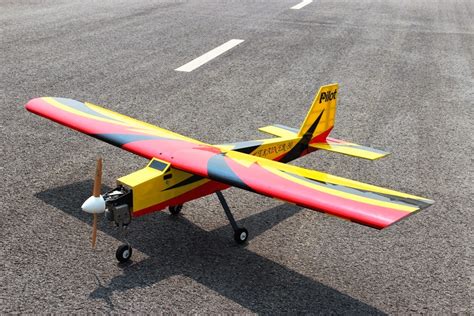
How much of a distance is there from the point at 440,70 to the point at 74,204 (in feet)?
54.0

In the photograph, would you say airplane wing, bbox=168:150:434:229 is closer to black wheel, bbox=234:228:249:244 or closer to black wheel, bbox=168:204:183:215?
black wheel, bbox=234:228:249:244

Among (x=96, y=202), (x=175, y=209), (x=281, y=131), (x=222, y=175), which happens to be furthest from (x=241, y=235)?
(x=281, y=131)

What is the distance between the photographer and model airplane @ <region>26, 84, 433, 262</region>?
26.4ft

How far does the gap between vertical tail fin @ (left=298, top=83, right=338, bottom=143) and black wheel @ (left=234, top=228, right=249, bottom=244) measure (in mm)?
2986

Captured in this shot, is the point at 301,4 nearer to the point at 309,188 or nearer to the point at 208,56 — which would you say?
the point at 208,56

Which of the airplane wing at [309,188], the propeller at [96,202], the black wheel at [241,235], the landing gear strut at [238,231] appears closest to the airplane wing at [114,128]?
the airplane wing at [309,188]

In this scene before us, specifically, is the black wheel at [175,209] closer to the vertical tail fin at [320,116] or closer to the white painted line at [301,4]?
the vertical tail fin at [320,116]

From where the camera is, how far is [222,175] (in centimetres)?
896

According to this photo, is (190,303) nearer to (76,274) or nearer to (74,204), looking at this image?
(76,274)

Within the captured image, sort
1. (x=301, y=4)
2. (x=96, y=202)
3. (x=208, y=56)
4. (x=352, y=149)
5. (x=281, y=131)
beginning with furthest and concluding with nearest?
(x=301, y=4) → (x=208, y=56) → (x=281, y=131) → (x=352, y=149) → (x=96, y=202)

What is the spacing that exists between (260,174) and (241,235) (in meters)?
1.84

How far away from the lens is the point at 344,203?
7.93m

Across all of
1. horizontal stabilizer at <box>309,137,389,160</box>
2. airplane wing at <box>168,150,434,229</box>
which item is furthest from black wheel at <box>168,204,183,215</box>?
horizontal stabilizer at <box>309,137,389,160</box>

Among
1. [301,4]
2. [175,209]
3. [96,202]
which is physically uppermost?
[96,202]
